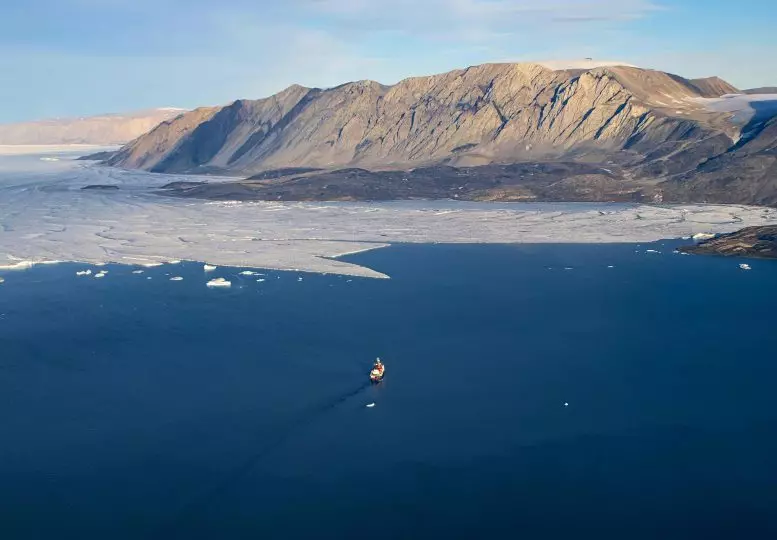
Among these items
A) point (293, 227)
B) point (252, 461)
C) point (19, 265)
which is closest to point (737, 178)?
point (293, 227)

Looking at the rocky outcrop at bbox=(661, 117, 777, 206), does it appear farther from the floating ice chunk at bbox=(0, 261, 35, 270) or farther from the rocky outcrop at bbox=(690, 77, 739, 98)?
the floating ice chunk at bbox=(0, 261, 35, 270)

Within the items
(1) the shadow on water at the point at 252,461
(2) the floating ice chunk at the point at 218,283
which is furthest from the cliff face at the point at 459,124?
(1) the shadow on water at the point at 252,461

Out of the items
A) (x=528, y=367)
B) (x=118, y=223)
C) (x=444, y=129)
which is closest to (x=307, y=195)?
(x=118, y=223)

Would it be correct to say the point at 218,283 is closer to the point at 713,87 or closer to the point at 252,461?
the point at 252,461

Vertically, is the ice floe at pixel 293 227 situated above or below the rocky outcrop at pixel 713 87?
below

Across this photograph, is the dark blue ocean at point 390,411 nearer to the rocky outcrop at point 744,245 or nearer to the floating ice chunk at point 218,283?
the floating ice chunk at point 218,283

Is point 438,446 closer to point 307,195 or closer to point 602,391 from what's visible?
point 602,391

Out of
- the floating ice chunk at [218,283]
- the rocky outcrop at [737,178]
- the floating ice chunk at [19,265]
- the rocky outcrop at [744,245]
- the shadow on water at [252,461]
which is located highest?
the rocky outcrop at [737,178]
